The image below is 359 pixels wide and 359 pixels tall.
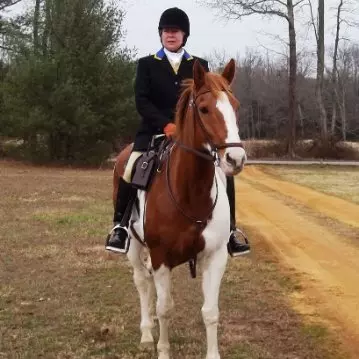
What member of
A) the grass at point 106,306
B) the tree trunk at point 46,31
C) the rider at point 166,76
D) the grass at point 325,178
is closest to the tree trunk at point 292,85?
the grass at point 325,178

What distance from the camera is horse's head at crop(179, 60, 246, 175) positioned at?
13.6ft

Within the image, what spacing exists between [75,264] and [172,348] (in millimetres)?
3873

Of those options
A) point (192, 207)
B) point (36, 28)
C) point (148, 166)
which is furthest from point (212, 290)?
point (36, 28)

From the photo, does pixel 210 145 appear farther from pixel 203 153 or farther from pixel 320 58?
pixel 320 58

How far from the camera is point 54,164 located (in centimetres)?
3269

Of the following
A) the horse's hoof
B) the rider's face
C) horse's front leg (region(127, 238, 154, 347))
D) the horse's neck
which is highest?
the rider's face

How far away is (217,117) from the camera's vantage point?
4.41 m

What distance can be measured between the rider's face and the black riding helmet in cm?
4

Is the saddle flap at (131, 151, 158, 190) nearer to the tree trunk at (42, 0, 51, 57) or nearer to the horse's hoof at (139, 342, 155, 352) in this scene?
the horse's hoof at (139, 342, 155, 352)

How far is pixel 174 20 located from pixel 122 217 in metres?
2.00

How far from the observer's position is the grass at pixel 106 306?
5730mm

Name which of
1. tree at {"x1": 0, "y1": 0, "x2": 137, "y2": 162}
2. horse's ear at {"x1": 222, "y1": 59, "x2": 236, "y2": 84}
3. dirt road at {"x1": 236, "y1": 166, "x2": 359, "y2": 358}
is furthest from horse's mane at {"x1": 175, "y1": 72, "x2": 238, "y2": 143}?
tree at {"x1": 0, "y1": 0, "x2": 137, "y2": 162}

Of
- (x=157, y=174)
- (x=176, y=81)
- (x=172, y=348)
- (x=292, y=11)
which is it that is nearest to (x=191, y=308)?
(x=172, y=348)

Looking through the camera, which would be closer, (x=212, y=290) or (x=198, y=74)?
(x=198, y=74)
